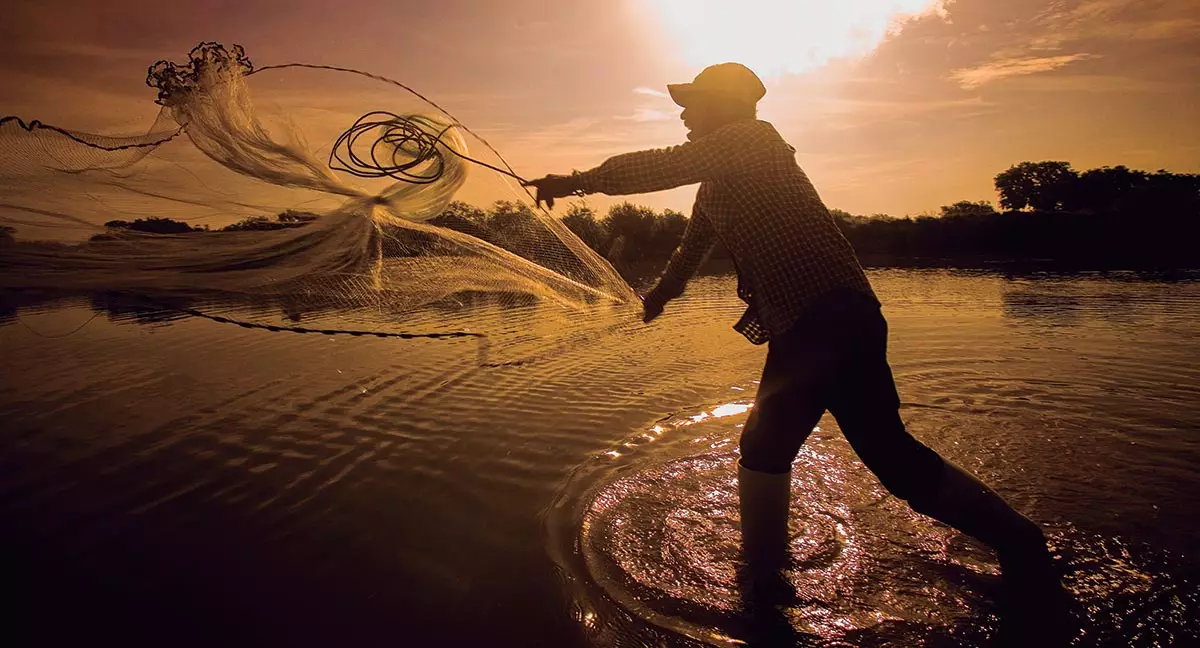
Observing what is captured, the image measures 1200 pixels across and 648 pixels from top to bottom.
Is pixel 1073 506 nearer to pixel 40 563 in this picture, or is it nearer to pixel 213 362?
pixel 40 563

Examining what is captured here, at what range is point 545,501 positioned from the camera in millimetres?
3629

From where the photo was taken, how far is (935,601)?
256cm

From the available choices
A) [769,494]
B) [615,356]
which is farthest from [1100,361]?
[769,494]

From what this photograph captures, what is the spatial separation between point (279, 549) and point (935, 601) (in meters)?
3.06

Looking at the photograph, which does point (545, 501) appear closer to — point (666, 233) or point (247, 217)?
point (247, 217)

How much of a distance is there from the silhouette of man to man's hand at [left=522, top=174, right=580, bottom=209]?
0.69 feet

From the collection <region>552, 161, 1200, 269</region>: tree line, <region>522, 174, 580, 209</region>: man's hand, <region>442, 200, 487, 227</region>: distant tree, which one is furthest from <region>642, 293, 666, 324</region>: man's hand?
<region>552, 161, 1200, 269</region>: tree line

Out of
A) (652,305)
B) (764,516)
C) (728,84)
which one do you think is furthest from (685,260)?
(764,516)

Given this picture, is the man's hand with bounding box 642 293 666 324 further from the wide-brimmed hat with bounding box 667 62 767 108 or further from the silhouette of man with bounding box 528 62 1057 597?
the wide-brimmed hat with bounding box 667 62 767 108

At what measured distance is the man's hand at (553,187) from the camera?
9.32 ft

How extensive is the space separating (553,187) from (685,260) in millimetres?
824

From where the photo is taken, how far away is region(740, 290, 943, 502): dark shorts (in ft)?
7.57

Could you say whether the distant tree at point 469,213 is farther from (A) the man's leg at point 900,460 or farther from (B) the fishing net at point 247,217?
(A) the man's leg at point 900,460

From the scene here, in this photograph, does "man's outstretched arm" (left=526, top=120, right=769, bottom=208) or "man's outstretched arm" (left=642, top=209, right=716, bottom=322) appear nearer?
"man's outstretched arm" (left=526, top=120, right=769, bottom=208)
